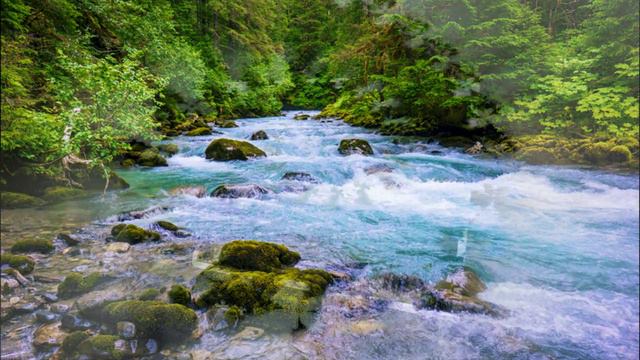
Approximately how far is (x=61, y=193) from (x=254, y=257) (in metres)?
4.75

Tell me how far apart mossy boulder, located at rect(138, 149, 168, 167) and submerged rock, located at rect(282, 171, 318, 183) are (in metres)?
3.86

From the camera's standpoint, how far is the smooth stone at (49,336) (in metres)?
3.23

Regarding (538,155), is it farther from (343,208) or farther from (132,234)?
(132,234)

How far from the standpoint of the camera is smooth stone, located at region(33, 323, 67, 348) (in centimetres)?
323

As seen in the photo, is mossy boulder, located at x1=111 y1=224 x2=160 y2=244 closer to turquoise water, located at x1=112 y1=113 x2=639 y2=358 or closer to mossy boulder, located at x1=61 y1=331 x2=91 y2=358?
turquoise water, located at x1=112 y1=113 x2=639 y2=358

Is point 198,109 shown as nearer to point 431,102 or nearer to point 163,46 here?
point 163,46

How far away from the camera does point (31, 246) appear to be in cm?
497

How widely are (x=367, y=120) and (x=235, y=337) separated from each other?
17664mm

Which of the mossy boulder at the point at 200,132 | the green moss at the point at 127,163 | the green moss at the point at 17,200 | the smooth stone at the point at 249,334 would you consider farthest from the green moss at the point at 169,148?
the smooth stone at the point at 249,334

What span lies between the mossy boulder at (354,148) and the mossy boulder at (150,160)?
219 inches

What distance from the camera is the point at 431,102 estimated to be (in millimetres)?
14578

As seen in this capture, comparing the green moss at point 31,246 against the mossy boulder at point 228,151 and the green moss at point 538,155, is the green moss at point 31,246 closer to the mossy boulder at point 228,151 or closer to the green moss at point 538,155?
the mossy boulder at point 228,151

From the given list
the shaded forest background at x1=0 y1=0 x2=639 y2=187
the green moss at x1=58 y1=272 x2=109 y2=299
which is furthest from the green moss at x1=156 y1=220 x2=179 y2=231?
the green moss at x1=58 y1=272 x2=109 y2=299

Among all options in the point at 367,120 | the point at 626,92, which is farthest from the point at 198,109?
the point at 626,92
